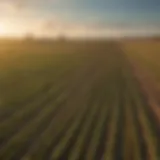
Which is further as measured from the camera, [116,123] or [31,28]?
[31,28]

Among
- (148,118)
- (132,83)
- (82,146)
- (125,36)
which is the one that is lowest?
(82,146)

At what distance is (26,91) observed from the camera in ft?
4.64

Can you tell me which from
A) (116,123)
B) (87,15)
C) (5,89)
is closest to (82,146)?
(116,123)

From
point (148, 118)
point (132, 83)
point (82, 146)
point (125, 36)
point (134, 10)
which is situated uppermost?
point (134, 10)

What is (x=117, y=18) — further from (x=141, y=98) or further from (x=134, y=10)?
(x=141, y=98)

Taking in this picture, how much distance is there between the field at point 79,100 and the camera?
A: 1.29 metres

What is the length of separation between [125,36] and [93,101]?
10.7 inches

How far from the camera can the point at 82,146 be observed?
1291 millimetres

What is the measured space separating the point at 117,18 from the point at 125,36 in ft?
0.25

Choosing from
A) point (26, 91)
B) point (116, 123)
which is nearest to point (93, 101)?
point (116, 123)

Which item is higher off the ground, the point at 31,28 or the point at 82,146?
the point at 31,28

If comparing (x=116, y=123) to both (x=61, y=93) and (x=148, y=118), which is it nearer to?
(x=148, y=118)

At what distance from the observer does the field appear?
4.23 ft

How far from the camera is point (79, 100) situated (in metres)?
1.38
